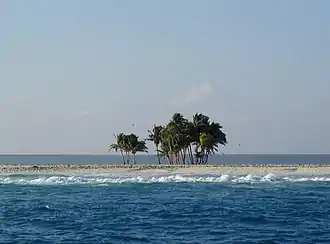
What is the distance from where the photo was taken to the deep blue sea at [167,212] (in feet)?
85.4

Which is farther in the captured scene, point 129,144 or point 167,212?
point 129,144

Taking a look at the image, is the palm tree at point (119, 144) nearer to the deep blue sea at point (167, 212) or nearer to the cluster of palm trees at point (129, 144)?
the cluster of palm trees at point (129, 144)

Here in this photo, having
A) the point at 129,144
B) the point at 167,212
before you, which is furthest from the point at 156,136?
the point at 167,212

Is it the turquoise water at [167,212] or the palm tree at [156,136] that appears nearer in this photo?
the turquoise water at [167,212]

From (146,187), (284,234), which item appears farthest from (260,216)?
(146,187)

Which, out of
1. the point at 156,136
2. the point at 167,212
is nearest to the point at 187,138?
the point at 156,136

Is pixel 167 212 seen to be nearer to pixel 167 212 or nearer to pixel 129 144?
pixel 167 212

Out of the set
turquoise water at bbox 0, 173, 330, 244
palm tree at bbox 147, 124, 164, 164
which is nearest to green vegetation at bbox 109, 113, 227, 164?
palm tree at bbox 147, 124, 164, 164

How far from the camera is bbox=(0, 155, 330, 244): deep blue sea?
2603 cm

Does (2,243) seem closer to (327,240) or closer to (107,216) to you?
(107,216)

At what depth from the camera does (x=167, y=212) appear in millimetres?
34094

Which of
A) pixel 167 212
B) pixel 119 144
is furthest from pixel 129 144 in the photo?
pixel 167 212

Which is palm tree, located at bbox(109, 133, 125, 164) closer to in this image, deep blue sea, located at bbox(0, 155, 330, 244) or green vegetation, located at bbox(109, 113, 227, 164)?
green vegetation, located at bbox(109, 113, 227, 164)

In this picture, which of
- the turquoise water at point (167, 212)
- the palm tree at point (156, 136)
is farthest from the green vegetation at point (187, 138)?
the turquoise water at point (167, 212)
